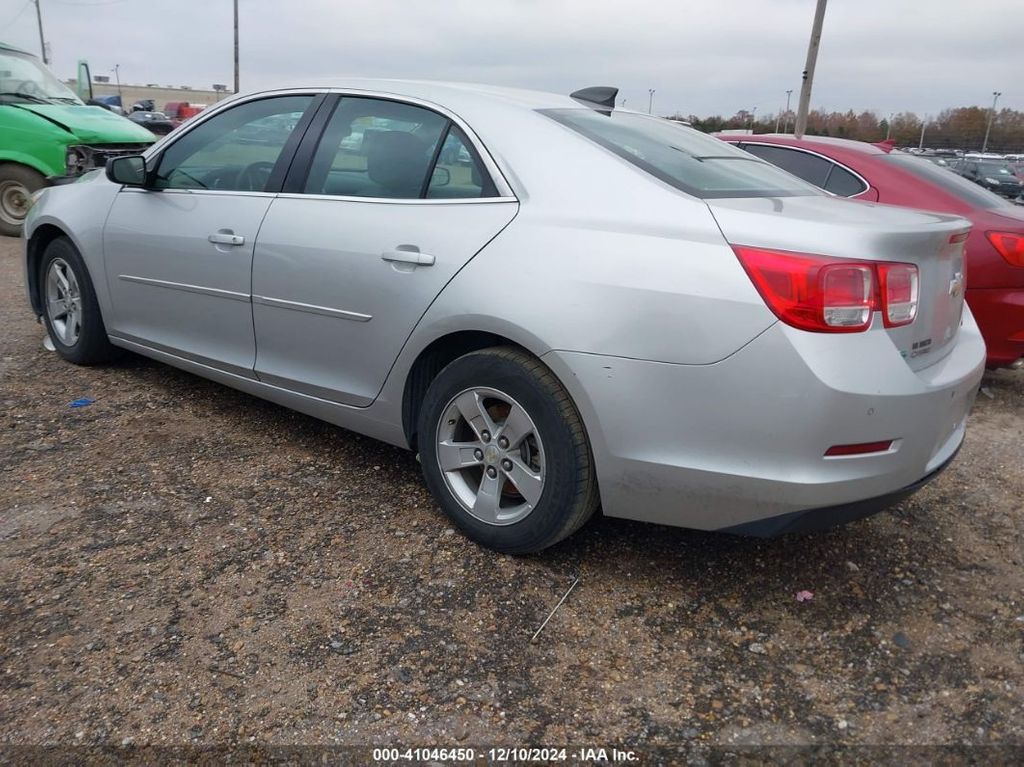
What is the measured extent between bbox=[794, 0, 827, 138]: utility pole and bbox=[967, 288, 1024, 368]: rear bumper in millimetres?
11112

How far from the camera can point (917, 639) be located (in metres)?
2.61

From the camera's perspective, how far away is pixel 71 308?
4727 millimetres

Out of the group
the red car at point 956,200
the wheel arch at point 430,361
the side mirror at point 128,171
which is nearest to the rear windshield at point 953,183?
the red car at point 956,200

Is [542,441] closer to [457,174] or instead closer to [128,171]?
[457,174]

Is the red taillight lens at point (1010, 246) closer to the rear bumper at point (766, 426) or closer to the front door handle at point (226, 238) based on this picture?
the rear bumper at point (766, 426)

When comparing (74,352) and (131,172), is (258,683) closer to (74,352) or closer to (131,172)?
(131,172)

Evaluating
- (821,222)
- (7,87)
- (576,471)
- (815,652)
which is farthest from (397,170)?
(7,87)

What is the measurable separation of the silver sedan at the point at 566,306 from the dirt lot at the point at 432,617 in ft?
1.08

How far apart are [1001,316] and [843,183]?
4.14 ft

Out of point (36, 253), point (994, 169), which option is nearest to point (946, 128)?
point (994, 169)

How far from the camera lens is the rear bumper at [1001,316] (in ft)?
15.4

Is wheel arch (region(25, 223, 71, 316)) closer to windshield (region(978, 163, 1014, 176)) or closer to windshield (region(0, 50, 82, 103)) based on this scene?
windshield (region(0, 50, 82, 103))

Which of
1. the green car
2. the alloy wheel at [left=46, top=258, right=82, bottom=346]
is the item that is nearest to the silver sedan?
the alloy wheel at [left=46, top=258, right=82, bottom=346]

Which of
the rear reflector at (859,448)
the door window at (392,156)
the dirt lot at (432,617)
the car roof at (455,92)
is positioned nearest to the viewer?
the dirt lot at (432,617)
